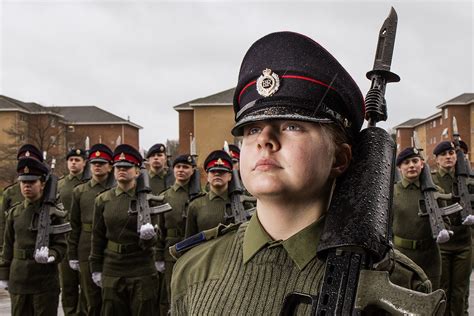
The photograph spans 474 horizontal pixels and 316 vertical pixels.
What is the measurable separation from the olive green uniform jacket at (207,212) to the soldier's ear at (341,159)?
18.7ft

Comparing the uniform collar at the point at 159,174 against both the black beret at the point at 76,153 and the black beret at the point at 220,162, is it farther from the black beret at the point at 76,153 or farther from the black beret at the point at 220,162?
the black beret at the point at 220,162

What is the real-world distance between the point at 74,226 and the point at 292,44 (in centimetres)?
740

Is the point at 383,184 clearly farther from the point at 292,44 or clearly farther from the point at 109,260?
the point at 109,260

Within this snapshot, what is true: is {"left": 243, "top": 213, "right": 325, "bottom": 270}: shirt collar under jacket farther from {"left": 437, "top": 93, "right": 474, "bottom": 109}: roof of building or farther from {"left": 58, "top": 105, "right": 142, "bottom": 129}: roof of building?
{"left": 58, "top": 105, "right": 142, "bottom": 129}: roof of building

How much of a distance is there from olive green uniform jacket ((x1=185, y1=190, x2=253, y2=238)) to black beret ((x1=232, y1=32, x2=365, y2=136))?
5659 mm

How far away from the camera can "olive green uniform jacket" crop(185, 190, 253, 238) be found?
24.2 feet

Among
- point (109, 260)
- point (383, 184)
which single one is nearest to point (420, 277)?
point (383, 184)

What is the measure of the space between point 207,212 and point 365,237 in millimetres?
6004

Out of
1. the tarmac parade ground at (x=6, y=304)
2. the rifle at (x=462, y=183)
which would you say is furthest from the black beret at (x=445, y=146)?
the tarmac parade ground at (x=6, y=304)

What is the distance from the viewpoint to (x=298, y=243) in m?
1.69

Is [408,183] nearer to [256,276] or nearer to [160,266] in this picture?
[160,266]

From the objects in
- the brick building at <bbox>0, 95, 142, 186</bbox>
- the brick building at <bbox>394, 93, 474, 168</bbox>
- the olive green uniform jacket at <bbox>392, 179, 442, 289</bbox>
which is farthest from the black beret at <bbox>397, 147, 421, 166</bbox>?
the brick building at <bbox>394, 93, 474, 168</bbox>

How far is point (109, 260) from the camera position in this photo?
6863mm

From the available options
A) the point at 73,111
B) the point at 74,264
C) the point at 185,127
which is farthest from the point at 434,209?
the point at 73,111
